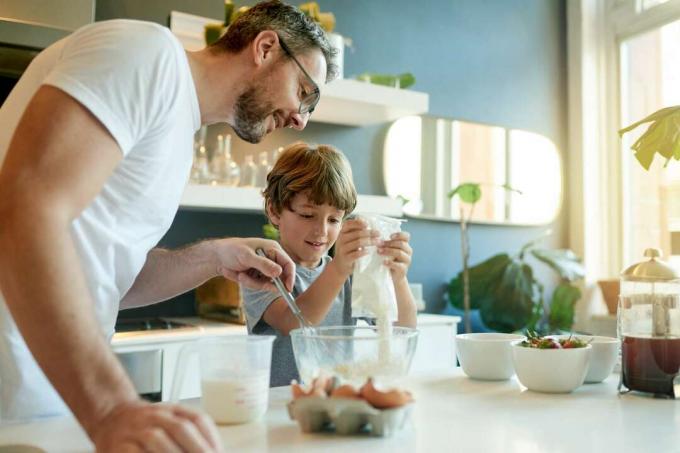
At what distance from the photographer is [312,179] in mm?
1555

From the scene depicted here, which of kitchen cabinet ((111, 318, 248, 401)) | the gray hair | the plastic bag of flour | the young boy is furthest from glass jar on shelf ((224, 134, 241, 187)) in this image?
the plastic bag of flour

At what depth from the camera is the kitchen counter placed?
783 millimetres

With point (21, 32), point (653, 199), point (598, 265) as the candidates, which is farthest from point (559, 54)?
point (21, 32)

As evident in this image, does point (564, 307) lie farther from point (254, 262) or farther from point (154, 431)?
point (154, 431)

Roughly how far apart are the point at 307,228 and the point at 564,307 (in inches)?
90.7

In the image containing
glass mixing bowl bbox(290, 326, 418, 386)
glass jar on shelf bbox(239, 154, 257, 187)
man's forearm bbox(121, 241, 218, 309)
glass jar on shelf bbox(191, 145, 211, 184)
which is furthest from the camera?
glass jar on shelf bbox(239, 154, 257, 187)

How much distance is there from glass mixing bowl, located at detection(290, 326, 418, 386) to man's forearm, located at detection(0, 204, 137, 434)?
320 mm

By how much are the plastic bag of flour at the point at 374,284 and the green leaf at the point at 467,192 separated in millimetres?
2022

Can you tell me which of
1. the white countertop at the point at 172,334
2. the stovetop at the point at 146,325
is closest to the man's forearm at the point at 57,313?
the white countertop at the point at 172,334

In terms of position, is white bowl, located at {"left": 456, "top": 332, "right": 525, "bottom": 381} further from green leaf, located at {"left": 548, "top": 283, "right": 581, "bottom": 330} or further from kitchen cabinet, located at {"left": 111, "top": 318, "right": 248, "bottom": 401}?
green leaf, located at {"left": 548, "top": 283, "right": 581, "bottom": 330}

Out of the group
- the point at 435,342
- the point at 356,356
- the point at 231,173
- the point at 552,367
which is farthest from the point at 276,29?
the point at 435,342

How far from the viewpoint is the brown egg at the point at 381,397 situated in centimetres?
81

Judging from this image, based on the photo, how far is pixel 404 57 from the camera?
3.44 metres

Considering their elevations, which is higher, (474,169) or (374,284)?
(474,169)
